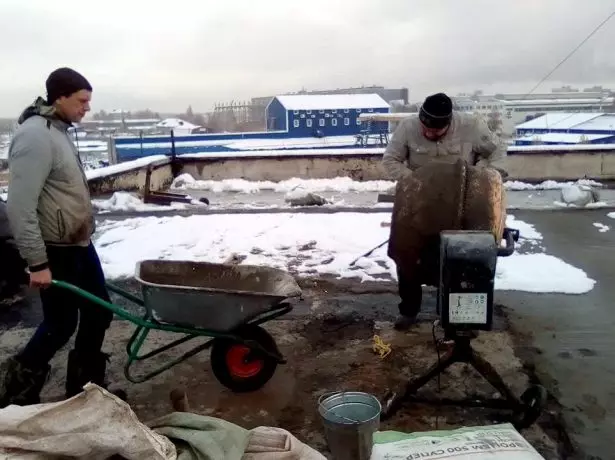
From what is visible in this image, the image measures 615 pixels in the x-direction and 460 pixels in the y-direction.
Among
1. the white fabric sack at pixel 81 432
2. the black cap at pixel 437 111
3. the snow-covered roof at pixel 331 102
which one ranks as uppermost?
the snow-covered roof at pixel 331 102

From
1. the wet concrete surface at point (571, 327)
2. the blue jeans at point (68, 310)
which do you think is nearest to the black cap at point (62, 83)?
the blue jeans at point (68, 310)

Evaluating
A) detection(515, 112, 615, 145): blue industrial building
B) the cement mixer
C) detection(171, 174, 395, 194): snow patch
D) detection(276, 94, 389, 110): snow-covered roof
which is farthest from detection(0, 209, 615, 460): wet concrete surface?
detection(276, 94, 389, 110): snow-covered roof

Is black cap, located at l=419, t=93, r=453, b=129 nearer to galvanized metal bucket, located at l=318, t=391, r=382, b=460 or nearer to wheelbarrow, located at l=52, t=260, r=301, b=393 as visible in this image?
Answer: wheelbarrow, located at l=52, t=260, r=301, b=393

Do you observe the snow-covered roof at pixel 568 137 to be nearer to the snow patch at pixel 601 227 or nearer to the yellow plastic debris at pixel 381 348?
the snow patch at pixel 601 227

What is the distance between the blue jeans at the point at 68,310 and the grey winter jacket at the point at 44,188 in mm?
95

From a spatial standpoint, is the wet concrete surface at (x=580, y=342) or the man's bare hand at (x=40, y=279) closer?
the man's bare hand at (x=40, y=279)

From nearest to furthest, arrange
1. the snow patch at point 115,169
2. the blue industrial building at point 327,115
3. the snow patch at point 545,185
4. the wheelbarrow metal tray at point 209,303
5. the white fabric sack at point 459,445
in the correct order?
the white fabric sack at point 459,445 < the wheelbarrow metal tray at point 209,303 < the snow patch at point 115,169 < the snow patch at point 545,185 < the blue industrial building at point 327,115

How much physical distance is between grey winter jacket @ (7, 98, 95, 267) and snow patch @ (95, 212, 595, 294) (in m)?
2.67

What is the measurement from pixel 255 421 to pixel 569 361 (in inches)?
76.7

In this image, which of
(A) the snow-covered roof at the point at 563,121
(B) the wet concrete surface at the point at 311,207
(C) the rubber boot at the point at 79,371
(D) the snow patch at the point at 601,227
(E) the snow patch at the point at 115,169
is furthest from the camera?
(A) the snow-covered roof at the point at 563,121

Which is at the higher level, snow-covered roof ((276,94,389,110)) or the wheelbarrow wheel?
snow-covered roof ((276,94,389,110))

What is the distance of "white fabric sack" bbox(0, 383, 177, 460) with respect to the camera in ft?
5.45

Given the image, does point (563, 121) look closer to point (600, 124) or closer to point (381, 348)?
point (600, 124)

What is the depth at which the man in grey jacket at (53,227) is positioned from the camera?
251 centimetres
